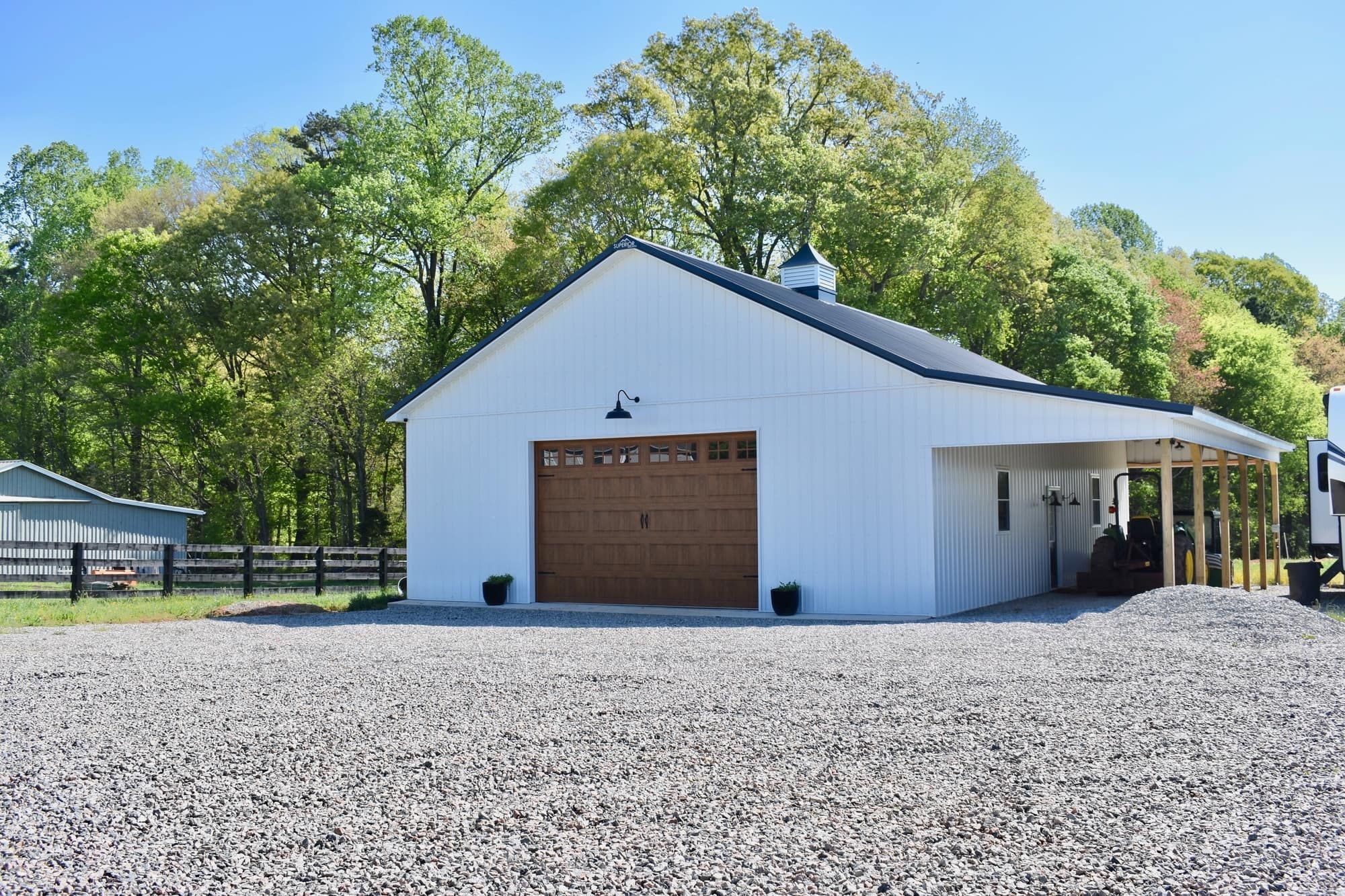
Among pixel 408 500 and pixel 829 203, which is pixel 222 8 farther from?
pixel 829 203

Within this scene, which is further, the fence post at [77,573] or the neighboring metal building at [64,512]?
the neighboring metal building at [64,512]

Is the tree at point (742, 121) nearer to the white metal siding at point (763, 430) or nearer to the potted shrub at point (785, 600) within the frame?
the white metal siding at point (763, 430)

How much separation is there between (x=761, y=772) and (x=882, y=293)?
87.3ft

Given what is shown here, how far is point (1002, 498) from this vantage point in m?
16.5

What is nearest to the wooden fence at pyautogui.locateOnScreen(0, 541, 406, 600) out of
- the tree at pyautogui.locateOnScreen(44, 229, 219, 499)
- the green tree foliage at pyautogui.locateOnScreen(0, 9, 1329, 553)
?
the green tree foliage at pyautogui.locateOnScreen(0, 9, 1329, 553)

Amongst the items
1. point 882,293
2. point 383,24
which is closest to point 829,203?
point 882,293

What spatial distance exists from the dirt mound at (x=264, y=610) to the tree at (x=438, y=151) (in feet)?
50.7

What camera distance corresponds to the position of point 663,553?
1596 cm

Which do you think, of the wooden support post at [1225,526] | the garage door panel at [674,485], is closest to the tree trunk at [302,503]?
the garage door panel at [674,485]

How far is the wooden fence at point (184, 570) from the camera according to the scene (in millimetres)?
17766

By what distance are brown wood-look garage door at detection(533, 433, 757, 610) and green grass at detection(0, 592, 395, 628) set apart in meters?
3.06

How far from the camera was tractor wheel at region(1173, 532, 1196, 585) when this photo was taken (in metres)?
17.8

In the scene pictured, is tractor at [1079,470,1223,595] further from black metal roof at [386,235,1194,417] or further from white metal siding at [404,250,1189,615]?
black metal roof at [386,235,1194,417]

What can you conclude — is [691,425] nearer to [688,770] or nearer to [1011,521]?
[1011,521]
